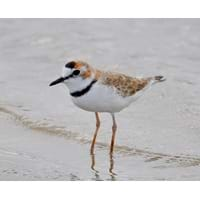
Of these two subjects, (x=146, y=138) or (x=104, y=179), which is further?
(x=146, y=138)

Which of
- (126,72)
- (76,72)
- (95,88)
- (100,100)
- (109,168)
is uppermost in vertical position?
(126,72)

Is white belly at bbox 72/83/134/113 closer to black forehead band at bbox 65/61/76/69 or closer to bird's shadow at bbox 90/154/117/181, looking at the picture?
black forehead band at bbox 65/61/76/69

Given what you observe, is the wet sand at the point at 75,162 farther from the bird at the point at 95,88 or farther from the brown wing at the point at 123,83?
the brown wing at the point at 123,83

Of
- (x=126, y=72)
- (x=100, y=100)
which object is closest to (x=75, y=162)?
(x=100, y=100)

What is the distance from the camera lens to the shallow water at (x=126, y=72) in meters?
7.11

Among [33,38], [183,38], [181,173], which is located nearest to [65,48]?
[33,38]

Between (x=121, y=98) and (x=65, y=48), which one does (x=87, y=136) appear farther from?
(x=65, y=48)

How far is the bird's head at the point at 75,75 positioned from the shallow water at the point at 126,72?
31.8 inches

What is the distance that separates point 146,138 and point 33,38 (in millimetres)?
4419

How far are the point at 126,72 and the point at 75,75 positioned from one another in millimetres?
3419

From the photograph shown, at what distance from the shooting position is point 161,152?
7.10 meters

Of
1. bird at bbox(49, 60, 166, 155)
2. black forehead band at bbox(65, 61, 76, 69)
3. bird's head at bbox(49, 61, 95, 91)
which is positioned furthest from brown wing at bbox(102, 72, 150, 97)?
black forehead band at bbox(65, 61, 76, 69)

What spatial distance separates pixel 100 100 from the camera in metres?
6.69

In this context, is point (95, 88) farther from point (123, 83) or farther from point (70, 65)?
point (123, 83)
